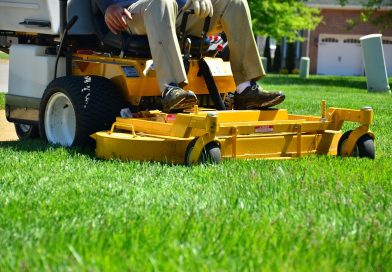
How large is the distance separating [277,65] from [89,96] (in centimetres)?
3870

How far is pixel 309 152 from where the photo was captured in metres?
Result: 6.15

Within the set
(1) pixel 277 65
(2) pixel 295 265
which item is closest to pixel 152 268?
(2) pixel 295 265

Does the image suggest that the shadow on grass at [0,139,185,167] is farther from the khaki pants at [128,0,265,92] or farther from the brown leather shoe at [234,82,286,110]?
the brown leather shoe at [234,82,286,110]

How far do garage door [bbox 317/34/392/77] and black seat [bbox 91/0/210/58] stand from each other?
37.7 meters

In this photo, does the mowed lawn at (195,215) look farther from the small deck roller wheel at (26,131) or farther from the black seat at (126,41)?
the small deck roller wheel at (26,131)

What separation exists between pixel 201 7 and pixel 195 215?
8.73ft

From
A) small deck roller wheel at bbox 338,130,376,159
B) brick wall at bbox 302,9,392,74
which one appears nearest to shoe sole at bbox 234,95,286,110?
small deck roller wheel at bbox 338,130,376,159

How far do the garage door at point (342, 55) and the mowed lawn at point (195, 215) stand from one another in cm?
3865

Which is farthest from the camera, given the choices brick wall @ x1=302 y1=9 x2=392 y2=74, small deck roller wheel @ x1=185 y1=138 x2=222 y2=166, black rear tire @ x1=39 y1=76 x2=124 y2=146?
brick wall @ x1=302 y1=9 x2=392 y2=74

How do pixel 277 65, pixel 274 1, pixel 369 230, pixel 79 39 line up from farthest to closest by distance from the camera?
pixel 277 65
pixel 274 1
pixel 79 39
pixel 369 230

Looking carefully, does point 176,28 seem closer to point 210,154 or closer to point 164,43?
point 164,43

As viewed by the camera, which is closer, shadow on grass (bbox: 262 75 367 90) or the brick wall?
shadow on grass (bbox: 262 75 367 90)

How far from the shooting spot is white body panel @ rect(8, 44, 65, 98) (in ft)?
23.2

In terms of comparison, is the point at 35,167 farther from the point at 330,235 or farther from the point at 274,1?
the point at 274,1
